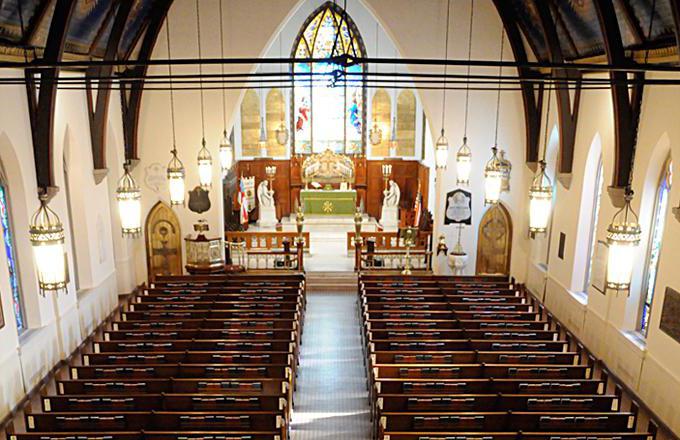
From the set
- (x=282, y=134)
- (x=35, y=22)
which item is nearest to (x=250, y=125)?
(x=282, y=134)

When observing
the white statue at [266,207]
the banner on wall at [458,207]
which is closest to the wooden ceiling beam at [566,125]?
the banner on wall at [458,207]

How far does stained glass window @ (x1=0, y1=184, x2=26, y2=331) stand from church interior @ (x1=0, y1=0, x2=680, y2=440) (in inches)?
1.6

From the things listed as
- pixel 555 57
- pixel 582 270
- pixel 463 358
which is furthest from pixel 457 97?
pixel 463 358

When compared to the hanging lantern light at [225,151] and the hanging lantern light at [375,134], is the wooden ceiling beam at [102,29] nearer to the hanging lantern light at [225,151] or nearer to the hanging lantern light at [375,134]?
the hanging lantern light at [225,151]

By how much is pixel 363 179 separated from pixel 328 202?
A: 194 centimetres

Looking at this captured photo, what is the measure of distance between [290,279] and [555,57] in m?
7.99

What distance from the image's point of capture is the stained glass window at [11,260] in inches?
383

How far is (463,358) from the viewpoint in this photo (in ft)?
30.1

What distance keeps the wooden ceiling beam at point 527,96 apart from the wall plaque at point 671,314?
22.1 ft

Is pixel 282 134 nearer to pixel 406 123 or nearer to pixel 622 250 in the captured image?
pixel 406 123

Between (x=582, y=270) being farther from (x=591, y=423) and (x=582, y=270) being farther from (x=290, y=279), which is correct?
(x=290, y=279)

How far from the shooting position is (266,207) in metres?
22.1

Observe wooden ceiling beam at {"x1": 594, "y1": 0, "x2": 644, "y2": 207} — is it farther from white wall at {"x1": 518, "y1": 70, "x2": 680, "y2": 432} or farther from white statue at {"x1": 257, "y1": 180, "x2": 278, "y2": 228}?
white statue at {"x1": 257, "y1": 180, "x2": 278, "y2": 228}

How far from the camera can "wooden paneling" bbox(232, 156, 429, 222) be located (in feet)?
76.1
